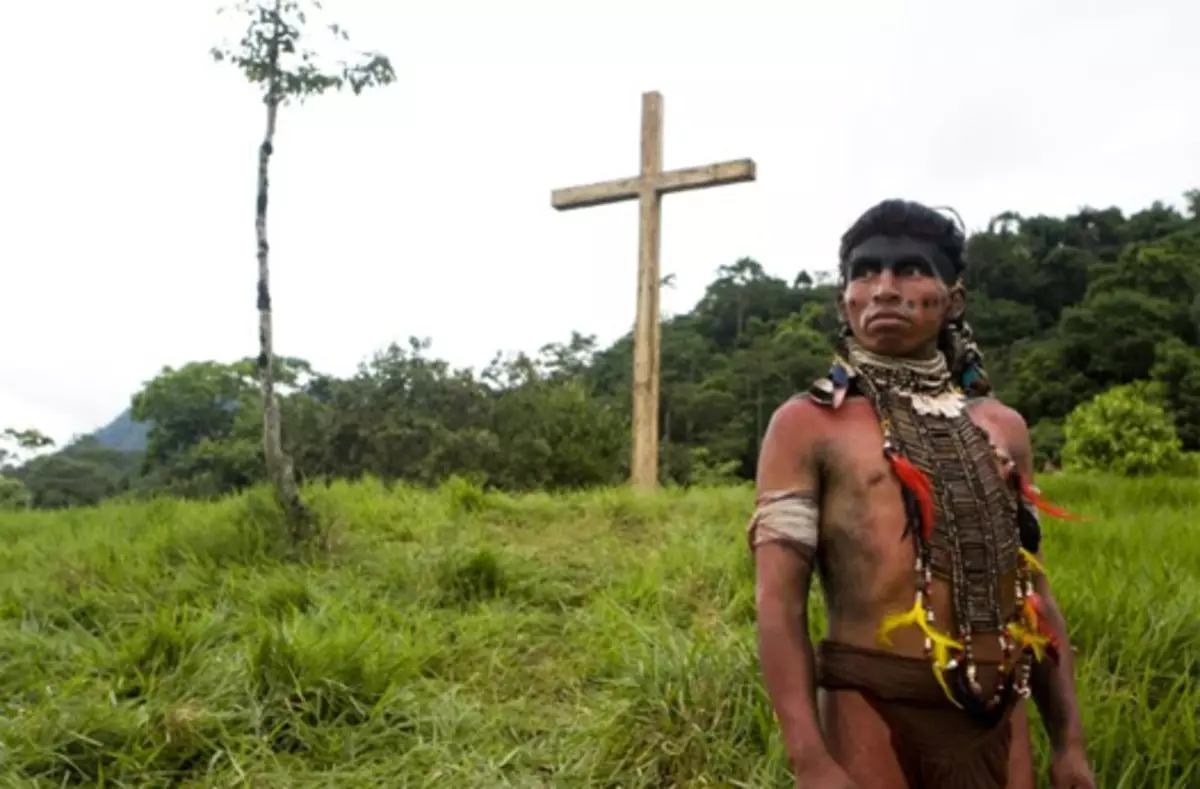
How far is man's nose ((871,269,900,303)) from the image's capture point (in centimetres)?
159

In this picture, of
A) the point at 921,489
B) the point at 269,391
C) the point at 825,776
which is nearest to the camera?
the point at 825,776

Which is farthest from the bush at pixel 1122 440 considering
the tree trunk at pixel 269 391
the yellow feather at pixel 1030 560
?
the yellow feather at pixel 1030 560

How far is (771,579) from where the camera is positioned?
4.75 feet

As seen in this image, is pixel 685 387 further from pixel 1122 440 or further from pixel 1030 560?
pixel 1030 560

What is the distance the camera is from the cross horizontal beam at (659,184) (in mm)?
6867

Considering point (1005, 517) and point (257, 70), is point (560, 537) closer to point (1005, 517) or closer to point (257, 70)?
point (257, 70)

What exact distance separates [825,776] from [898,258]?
2.54 ft

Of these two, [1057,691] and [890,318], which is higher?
[890,318]

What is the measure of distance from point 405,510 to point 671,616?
251 cm

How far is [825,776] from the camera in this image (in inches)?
53.5

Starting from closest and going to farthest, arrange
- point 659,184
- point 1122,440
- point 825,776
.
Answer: point 825,776 < point 659,184 < point 1122,440

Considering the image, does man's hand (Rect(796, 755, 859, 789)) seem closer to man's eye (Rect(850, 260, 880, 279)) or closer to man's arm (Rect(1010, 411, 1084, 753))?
man's arm (Rect(1010, 411, 1084, 753))

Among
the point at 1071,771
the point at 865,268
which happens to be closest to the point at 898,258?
the point at 865,268

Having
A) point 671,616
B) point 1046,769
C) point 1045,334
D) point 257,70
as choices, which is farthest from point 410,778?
point 1045,334
